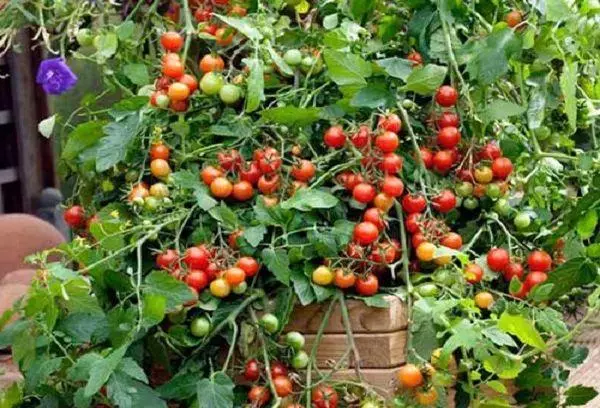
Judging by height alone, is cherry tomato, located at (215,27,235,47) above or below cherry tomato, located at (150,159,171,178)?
above

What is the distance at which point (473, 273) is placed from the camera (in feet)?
4.09

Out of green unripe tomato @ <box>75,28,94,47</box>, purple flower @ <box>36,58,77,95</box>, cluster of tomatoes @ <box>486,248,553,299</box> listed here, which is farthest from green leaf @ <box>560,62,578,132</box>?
purple flower @ <box>36,58,77,95</box>

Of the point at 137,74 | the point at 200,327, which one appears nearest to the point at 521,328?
the point at 200,327

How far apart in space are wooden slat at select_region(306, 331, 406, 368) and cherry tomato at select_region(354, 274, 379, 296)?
0.14 feet

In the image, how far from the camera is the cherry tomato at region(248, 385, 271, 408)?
1180mm

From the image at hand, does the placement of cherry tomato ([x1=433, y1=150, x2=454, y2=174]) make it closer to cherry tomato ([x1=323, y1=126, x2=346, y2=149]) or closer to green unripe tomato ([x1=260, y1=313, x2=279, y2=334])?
cherry tomato ([x1=323, y1=126, x2=346, y2=149])

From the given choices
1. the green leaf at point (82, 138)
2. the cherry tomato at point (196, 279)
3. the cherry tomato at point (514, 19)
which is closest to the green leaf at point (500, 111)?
the cherry tomato at point (514, 19)

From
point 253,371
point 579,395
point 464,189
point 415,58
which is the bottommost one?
point 579,395

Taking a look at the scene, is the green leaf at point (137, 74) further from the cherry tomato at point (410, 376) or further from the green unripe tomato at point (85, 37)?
the cherry tomato at point (410, 376)

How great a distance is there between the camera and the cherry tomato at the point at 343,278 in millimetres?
1208

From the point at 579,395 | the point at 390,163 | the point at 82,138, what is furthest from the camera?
the point at 82,138

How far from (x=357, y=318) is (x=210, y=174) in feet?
0.69

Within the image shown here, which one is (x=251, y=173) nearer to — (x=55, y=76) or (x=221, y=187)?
(x=221, y=187)

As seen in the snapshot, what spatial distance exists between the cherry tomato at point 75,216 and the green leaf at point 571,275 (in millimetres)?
566
